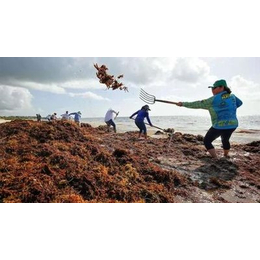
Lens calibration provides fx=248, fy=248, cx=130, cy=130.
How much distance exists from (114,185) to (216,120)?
10.7 ft

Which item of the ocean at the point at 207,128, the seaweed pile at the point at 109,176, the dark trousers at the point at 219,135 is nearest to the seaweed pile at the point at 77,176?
the seaweed pile at the point at 109,176

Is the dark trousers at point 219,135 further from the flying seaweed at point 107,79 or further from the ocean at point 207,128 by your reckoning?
the ocean at point 207,128

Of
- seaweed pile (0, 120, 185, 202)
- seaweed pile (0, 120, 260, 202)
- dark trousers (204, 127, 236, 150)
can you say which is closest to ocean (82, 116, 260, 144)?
dark trousers (204, 127, 236, 150)

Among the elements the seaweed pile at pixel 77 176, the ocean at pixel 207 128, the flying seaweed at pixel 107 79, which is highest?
the flying seaweed at pixel 107 79

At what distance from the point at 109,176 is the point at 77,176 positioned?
0.56 meters

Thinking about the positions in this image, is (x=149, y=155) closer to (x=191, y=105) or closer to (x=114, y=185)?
(x=191, y=105)

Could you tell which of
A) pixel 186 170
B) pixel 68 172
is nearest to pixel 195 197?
pixel 186 170

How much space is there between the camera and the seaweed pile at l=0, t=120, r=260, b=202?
3.77 m

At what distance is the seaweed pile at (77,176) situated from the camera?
12.0 feet

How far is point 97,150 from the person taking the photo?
5.54 meters

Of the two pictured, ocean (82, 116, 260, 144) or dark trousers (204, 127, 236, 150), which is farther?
ocean (82, 116, 260, 144)

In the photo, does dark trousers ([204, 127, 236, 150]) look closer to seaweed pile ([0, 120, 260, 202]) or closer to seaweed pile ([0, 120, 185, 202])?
seaweed pile ([0, 120, 260, 202])

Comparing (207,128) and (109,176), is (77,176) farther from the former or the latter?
(207,128)

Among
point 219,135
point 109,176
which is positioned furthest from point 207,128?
point 109,176
